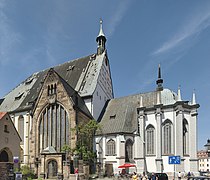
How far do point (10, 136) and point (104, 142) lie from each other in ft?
47.6

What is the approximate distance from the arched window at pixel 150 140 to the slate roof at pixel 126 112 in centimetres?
216

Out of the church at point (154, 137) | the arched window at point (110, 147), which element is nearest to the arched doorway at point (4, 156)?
the church at point (154, 137)

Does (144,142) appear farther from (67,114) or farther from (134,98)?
(67,114)

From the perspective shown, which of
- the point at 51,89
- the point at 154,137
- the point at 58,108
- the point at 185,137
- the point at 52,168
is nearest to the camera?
the point at 52,168

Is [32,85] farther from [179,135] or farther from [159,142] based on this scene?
[179,135]

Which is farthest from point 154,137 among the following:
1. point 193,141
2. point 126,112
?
point 126,112

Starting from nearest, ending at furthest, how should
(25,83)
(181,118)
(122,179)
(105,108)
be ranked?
(122,179)
(181,118)
(105,108)
(25,83)

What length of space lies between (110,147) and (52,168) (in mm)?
9655

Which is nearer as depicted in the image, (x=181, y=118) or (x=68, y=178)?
(x=68, y=178)

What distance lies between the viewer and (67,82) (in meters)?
55.1

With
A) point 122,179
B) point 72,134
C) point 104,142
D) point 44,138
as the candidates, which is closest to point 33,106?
point 44,138

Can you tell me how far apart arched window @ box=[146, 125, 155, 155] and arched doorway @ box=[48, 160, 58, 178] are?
47.1 feet

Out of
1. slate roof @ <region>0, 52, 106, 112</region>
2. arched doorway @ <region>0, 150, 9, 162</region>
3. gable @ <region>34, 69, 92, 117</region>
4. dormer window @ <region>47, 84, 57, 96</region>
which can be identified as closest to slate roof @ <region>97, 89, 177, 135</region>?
gable @ <region>34, 69, 92, 117</region>

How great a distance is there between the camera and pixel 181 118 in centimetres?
4294
